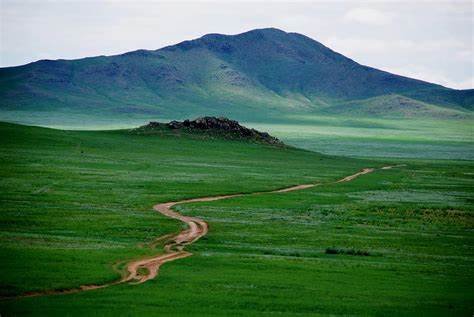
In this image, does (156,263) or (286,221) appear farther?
(286,221)

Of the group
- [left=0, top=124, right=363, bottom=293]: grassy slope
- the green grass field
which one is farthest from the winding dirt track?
[left=0, top=124, right=363, bottom=293]: grassy slope

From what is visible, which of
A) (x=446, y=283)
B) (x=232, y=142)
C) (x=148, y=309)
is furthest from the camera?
(x=232, y=142)

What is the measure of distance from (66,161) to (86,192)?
28141 millimetres

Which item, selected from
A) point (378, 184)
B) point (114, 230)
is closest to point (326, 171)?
point (378, 184)

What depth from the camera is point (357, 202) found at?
76.4 metres

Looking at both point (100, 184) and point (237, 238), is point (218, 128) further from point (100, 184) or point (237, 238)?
point (237, 238)

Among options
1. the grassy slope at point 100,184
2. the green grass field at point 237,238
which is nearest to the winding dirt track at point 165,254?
the green grass field at point 237,238

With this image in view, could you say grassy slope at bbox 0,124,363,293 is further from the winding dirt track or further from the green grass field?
the winding dirt track

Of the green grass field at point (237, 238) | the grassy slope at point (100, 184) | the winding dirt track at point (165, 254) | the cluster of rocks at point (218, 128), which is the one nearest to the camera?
the green grass field at point (237, 238)

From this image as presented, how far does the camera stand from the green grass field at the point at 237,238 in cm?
3269

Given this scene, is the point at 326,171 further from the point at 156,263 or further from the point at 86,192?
the point at 156,263

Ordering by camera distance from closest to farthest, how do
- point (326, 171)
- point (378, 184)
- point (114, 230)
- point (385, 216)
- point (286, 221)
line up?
point (114, 230) → point (286, 221) → point (385, 216) → point (378, 184) → point (326, 171)

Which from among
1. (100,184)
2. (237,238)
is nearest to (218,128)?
(100,184)

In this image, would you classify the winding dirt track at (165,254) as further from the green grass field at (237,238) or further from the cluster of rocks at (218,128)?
the cluster of rocks at (218,128)
